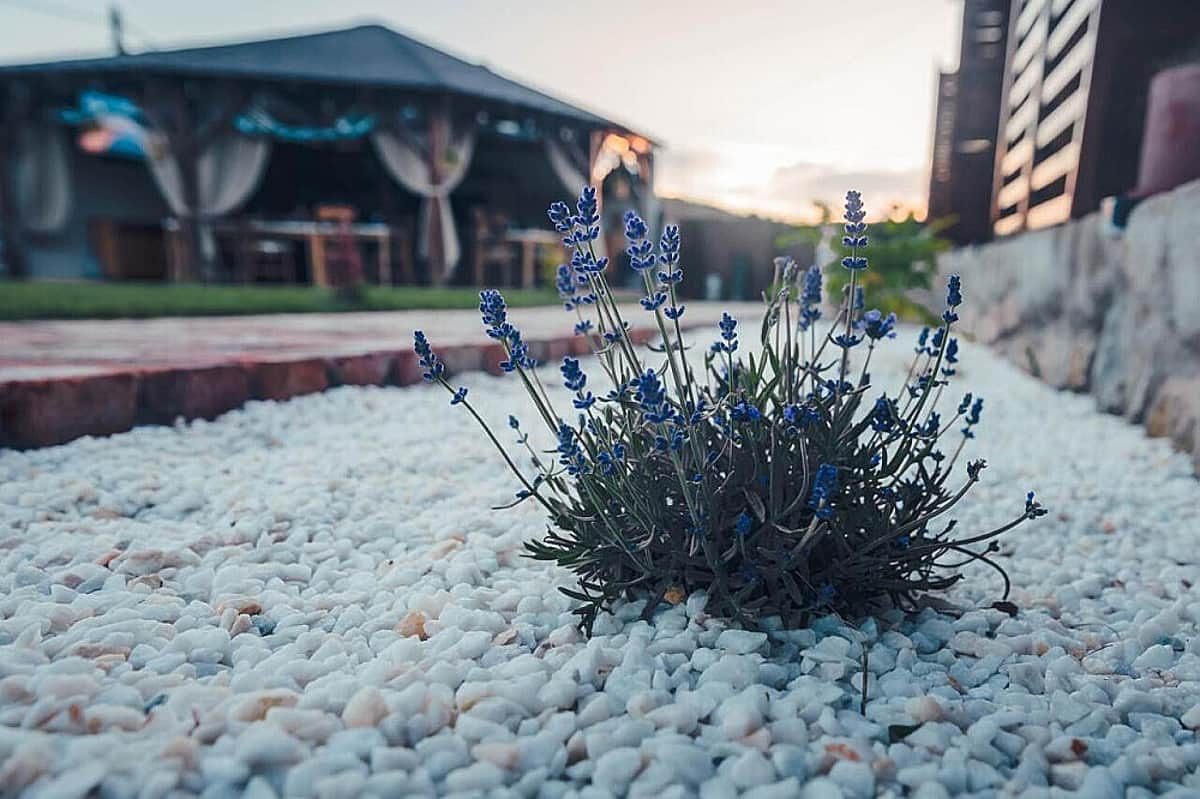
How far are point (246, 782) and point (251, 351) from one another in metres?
2.21

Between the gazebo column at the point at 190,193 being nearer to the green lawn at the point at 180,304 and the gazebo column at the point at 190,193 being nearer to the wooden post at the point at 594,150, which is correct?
the green lawn at the point at 180,304

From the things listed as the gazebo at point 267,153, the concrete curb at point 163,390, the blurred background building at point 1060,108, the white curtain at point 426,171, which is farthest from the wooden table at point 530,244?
the concrete curb at point 163,390

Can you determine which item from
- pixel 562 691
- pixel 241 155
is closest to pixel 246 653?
pixel 562 691

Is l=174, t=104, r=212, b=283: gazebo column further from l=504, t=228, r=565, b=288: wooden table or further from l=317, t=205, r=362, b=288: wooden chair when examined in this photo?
l=504, t=228, r=565, b=288: wooden table

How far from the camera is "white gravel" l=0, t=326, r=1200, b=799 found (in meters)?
0.72

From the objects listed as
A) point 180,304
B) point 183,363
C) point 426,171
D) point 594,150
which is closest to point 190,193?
point 426,171

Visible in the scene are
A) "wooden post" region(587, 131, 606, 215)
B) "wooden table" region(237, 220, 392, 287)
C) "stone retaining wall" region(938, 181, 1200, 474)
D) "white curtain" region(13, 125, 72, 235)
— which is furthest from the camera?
"wooden post" region(587, 131, 606, 215)

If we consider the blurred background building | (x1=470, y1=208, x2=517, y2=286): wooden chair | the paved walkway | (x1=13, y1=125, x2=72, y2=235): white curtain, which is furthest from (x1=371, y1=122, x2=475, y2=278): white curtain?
the blurred background building

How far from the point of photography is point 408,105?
33.4 feet

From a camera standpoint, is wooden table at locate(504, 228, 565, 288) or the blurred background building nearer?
the blurred background building

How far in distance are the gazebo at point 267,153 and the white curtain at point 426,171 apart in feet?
0.09

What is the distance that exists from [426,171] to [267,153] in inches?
86.7

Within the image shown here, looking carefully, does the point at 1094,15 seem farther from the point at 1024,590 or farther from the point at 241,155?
the point at 241,155

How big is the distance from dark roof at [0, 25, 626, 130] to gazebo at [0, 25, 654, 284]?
0.03m
